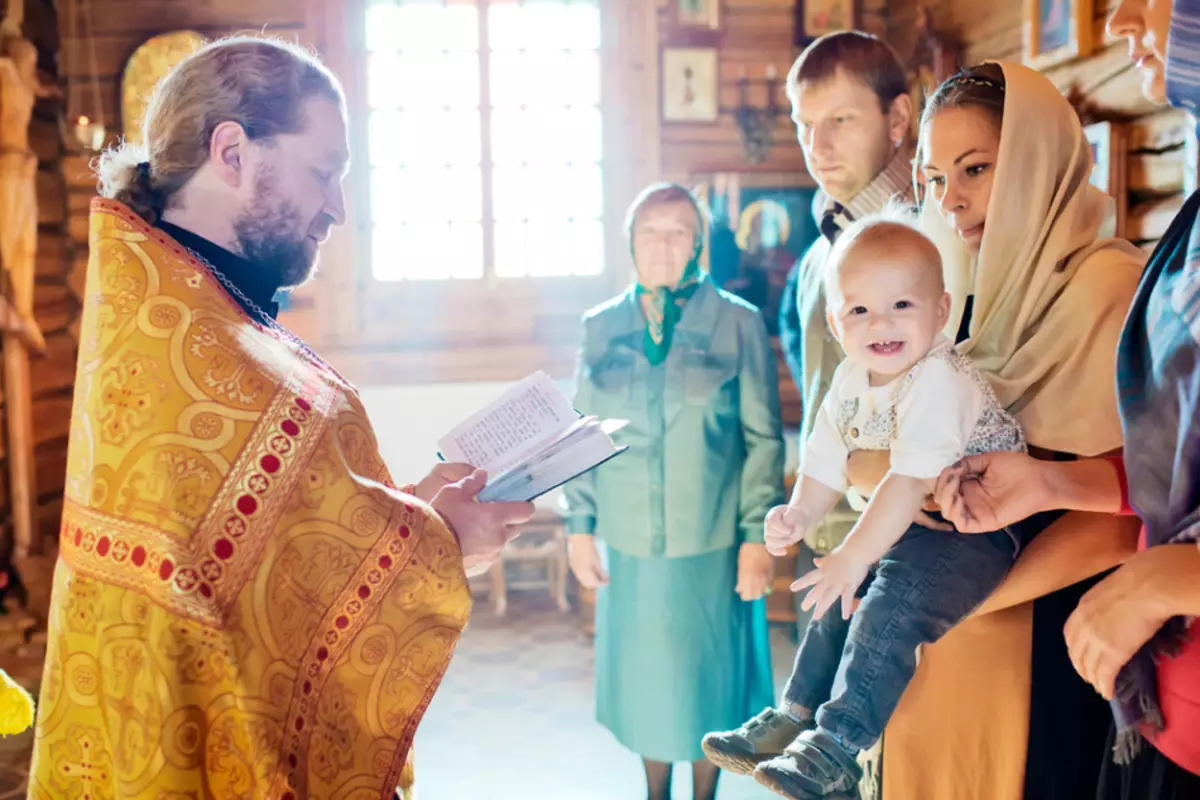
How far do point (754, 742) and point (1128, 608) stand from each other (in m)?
0.63

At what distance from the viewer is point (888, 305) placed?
4.38 ft

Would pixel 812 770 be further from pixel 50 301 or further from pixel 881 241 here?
pixel 50 301

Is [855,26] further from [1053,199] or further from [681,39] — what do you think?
[1053,199]

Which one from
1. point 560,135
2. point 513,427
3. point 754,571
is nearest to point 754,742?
point 513,427

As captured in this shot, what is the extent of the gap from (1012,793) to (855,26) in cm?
535

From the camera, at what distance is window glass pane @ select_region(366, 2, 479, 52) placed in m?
5.76

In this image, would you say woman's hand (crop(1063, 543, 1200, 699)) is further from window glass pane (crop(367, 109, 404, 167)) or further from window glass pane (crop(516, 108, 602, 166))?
window glass pane (crop(367, 109, 404, 167))

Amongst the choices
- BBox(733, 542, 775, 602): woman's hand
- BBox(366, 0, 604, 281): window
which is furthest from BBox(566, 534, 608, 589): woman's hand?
BBox(366, 0, 604, 281): window

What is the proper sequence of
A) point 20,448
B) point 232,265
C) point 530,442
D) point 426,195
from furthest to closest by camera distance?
point 426,195, point 20,448, point 530,442, point 232,265

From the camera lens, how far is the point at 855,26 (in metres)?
5.74

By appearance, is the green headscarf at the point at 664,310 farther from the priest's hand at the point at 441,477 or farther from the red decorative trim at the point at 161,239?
→ the red decorative trim at the point at 161,239

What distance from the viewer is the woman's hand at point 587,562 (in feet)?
8.31

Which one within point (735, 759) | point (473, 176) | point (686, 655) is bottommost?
point (686, 655)

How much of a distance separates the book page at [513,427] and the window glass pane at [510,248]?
4368mm
